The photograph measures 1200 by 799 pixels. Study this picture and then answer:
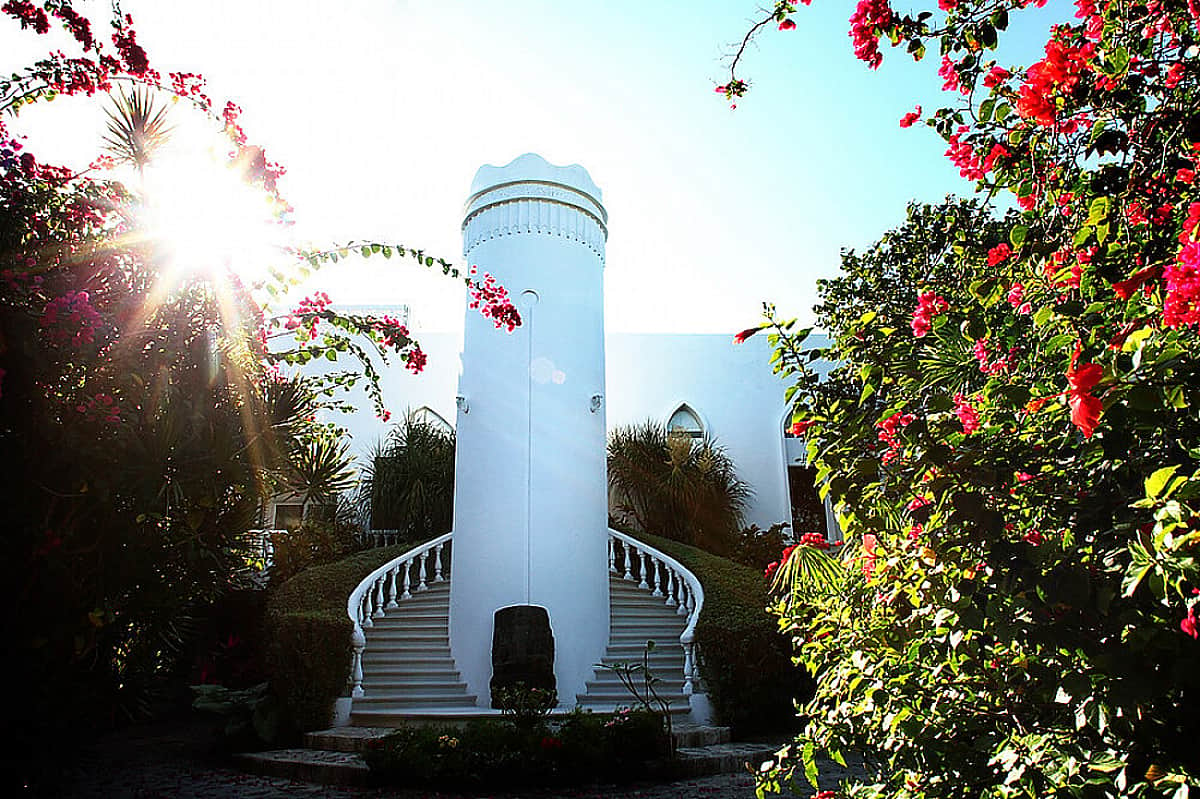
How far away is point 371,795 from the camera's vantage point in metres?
4.93

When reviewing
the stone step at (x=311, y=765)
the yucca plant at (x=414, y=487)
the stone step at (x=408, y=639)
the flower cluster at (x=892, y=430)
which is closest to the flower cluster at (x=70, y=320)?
the flower cluster at (x=892, y=430)

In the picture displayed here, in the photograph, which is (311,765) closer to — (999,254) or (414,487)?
(999,254)

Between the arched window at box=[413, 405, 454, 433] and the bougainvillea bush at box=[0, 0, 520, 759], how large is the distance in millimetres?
10641

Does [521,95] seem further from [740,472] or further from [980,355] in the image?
[740,472]

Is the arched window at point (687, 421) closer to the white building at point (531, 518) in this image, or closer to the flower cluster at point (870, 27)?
the white building at point (531, 518)

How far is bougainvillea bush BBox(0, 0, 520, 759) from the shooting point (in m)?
2.77

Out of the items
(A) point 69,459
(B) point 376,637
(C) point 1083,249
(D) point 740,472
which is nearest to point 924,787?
(C) point 1083,249

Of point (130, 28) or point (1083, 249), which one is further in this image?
point (130, 28)

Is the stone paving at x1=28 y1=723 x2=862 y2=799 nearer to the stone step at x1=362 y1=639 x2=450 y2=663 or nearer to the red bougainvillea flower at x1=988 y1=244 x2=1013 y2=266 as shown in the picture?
the stone step at x1=362 y1=639 x2=450 y2=663

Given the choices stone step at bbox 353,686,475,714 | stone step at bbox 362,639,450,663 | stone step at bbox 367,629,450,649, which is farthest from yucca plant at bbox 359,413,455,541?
stone step at bbox 353,686,475,714

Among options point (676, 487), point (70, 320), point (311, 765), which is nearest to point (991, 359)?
point (70, 320)

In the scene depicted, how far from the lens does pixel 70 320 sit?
2.74 metres

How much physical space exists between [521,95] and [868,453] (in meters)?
2.99

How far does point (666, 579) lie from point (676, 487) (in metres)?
2.98
